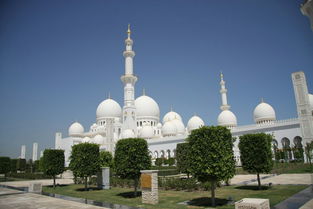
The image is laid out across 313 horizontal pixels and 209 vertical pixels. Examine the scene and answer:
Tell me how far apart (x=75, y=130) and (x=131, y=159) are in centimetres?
5177

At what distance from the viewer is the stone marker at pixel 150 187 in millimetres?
10297

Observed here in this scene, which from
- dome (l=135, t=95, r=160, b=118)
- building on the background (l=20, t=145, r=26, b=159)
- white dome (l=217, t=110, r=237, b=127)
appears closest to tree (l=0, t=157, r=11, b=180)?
dome (l=135, t=95, r=160, b=118)

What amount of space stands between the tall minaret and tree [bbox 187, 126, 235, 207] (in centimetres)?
3670

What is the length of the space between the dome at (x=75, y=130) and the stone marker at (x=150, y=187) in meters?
53.0

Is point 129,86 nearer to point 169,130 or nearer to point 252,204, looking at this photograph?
point 169,130

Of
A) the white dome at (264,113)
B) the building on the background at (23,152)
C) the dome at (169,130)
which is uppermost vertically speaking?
the white dome at (264,113)

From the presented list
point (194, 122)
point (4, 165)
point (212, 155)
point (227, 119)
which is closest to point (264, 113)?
point (227, 119)

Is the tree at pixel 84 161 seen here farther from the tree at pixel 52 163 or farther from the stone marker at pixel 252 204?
the stone marker at pixel 252 204

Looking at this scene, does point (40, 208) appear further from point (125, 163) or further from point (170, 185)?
point (170, 185)

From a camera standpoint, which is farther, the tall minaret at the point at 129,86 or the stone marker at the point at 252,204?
the tall minaret at the point at 129,86

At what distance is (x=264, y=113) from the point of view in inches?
1705

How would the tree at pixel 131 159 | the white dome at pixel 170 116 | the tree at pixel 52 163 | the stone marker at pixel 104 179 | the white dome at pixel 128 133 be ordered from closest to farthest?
the tree at pixel 131 159 < the stone marker at pixel 104 179 < the tree at pixel 52 163 < the white dome at pixel 128 133 < the white dome at pixel 170 116

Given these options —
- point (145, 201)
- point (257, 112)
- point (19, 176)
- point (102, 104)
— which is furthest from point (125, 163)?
point (102, 104)

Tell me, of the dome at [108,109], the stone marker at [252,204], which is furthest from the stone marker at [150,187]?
the dome at [108,109]
